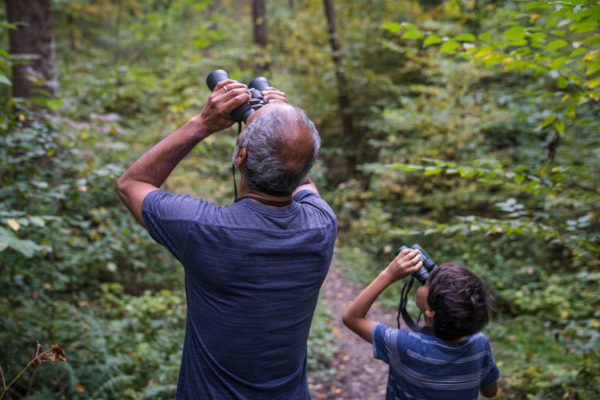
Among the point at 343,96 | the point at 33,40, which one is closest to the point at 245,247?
the point at 33,40

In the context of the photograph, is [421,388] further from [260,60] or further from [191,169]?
[260,60]

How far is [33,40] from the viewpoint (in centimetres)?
474

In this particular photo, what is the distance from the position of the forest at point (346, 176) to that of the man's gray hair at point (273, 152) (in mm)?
1105

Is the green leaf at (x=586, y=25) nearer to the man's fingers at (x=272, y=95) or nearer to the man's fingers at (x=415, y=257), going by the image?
the man's fingers at (x=415, y=257)

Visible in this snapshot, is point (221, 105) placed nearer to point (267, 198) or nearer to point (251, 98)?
point (251, 98)

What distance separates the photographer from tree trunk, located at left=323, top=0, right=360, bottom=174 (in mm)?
10227

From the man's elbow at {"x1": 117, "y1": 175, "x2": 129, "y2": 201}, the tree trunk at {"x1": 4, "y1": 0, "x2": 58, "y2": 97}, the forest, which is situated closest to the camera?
the man's elbow at {"x1": 117, "y1": 175, "x2": 129, "y2": 201}

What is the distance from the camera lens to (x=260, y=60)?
1071cm

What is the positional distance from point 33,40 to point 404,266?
5.20 m

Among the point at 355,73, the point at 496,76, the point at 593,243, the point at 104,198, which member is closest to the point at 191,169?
the point at 104,198

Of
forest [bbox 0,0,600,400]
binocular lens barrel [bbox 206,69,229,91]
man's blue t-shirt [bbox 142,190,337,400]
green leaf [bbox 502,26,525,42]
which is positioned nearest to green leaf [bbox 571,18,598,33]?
forest [bbox 0,0,600,400]

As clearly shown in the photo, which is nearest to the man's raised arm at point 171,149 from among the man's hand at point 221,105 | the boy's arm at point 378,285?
the man's hand at point 221,105

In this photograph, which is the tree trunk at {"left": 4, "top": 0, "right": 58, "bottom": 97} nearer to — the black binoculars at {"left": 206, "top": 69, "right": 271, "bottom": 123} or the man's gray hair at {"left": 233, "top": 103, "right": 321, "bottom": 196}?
the black binoculars at {"left": 206, "top": 69, "right": 271, "bottom": 123}

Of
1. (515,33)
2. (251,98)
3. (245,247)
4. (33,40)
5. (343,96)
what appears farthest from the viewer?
(343,96)
